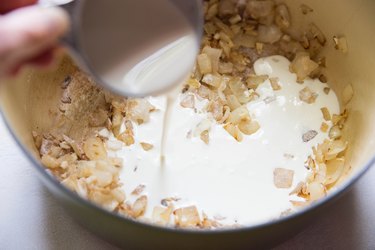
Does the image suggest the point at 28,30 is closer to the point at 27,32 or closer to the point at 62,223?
the point at 27,32

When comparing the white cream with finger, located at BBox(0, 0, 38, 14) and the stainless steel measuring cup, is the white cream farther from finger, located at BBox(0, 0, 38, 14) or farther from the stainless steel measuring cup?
finger, located at BBox(0, 0, 38, 14)

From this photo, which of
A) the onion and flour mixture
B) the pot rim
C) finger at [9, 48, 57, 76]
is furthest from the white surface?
finger at [9, 48, 57, 76]

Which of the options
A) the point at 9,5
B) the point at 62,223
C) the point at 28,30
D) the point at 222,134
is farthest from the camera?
the point at 222,134

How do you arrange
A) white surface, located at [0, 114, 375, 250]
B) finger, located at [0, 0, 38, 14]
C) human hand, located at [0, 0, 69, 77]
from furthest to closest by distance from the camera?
white surface, located at [0, 114, 375, 250] < finger, located at [0, 0, 38, 14] < human hand, located at [0, 0, 69, 77]

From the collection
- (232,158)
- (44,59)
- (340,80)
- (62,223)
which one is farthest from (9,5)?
(340,80)

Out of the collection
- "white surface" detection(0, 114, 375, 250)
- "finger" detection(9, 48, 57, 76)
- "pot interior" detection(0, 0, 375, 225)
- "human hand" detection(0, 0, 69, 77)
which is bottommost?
"white surface" detection(0, 114, 375, 250)

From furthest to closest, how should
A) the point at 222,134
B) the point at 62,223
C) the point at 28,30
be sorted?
the point at 222,134
the point at 62,223
the point at 28,30

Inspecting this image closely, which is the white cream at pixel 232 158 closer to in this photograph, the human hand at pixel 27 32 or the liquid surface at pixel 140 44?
the liquid surface at pixel 140 44

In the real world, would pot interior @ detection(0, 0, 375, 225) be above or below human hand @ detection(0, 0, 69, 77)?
below
